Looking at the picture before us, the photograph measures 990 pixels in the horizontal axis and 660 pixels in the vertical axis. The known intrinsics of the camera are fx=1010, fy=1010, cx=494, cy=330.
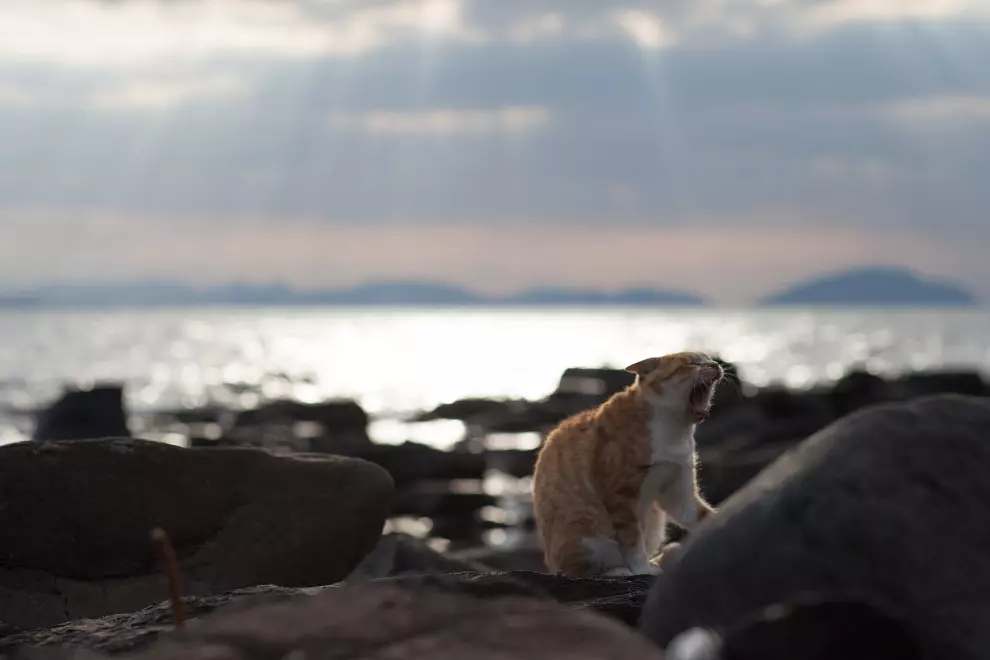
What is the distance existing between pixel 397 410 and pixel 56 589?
129 feet

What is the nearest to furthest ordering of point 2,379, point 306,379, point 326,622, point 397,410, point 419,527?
point 326,622 < point 419,527 < point 397,410 < point 2,379 < point 306,379

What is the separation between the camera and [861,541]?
10.5ft

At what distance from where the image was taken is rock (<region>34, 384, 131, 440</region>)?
20.2m

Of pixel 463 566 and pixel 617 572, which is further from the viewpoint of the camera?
pixel 463 566

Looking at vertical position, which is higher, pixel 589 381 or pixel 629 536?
pixel 629 536

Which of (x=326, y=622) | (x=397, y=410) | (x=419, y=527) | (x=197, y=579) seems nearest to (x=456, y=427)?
(x=397, y=410)

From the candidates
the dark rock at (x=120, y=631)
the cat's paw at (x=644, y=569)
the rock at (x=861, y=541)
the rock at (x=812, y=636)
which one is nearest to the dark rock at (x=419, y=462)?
the cat's paw at (x=644, y=569)

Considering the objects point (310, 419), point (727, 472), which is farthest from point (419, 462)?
point (310, 419)

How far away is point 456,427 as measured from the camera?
1449 inches

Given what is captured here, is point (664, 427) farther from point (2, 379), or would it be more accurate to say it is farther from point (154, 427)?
point (2, 379)

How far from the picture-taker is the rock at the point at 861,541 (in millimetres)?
3143

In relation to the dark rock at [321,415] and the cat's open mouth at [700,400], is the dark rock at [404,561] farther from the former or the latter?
the dark rock at [321,415]

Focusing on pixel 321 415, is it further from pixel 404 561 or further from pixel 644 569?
pixel 644 569

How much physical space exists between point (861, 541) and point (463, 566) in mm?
6617
